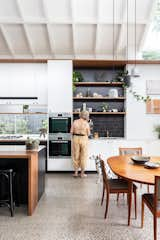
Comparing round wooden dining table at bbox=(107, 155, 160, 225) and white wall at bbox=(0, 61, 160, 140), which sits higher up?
white wall at bbox=(0, 61, 160, 140)

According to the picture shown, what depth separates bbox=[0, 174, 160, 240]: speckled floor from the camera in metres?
2.84

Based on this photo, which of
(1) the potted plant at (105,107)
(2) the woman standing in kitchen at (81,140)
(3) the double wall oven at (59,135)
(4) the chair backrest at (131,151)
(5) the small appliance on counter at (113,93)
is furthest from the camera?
(1) the potted plant at (105,107)

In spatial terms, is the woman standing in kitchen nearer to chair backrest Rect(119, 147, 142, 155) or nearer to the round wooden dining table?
chair backrest Rect(119, 147, 142, 155)

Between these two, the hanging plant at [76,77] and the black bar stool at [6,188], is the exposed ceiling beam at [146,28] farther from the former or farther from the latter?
the black bar stool at [6,188]

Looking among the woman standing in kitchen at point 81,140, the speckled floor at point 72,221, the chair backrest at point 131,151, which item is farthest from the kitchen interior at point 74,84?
the chair backrest at point 131,151

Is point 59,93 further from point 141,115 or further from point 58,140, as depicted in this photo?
point 141,115

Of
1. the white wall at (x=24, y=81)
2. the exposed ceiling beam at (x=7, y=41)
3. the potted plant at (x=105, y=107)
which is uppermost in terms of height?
the exposed ceiling beam at (x=7, y=41)

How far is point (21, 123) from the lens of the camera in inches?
262

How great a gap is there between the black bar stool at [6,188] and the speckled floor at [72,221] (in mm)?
134

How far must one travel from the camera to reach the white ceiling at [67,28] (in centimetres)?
552

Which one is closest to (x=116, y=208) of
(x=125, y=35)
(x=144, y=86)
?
(x=144, y=86)

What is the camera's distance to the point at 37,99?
6.27 metres

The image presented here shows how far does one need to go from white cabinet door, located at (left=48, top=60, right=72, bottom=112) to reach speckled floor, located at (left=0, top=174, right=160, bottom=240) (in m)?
2.32

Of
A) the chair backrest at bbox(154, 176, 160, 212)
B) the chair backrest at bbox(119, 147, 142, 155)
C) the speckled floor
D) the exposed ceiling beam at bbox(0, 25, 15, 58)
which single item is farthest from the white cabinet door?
the chair backrest at bbox(154, 176, 160, 212)
